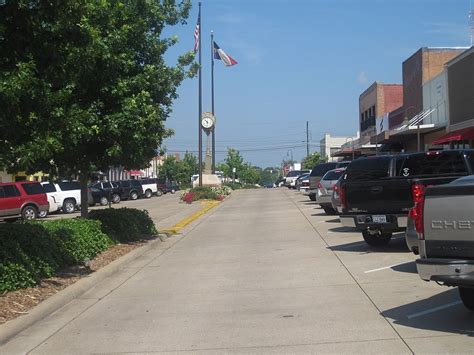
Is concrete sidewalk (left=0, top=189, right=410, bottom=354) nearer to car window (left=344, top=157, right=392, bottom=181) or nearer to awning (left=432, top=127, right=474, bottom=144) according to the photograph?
car window (left=344, top=157, right=392, bottom=181)

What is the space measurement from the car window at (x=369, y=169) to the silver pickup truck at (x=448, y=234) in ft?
21.8

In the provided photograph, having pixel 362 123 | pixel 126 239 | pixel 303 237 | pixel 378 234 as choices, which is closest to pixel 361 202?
pixel 378 234

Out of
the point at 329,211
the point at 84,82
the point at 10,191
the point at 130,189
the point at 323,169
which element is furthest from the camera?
the point at 130,189

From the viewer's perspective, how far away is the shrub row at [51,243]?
8.78 metres

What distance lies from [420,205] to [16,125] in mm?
5095

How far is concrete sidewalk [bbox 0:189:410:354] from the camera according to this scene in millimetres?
6438

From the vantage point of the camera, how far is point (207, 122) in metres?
44.0

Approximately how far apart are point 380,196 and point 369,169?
115cm

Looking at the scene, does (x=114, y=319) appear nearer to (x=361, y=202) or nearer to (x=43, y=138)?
(x=43, y=138)

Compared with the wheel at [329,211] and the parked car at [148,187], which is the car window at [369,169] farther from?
the parked car at [148,187]

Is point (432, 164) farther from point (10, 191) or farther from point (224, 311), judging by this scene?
point (10, 191)

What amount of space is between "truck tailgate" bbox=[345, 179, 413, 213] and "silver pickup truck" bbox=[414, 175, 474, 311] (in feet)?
18.2

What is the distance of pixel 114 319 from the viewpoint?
306 inches

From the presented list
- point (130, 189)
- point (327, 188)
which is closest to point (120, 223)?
point (327, 188)
